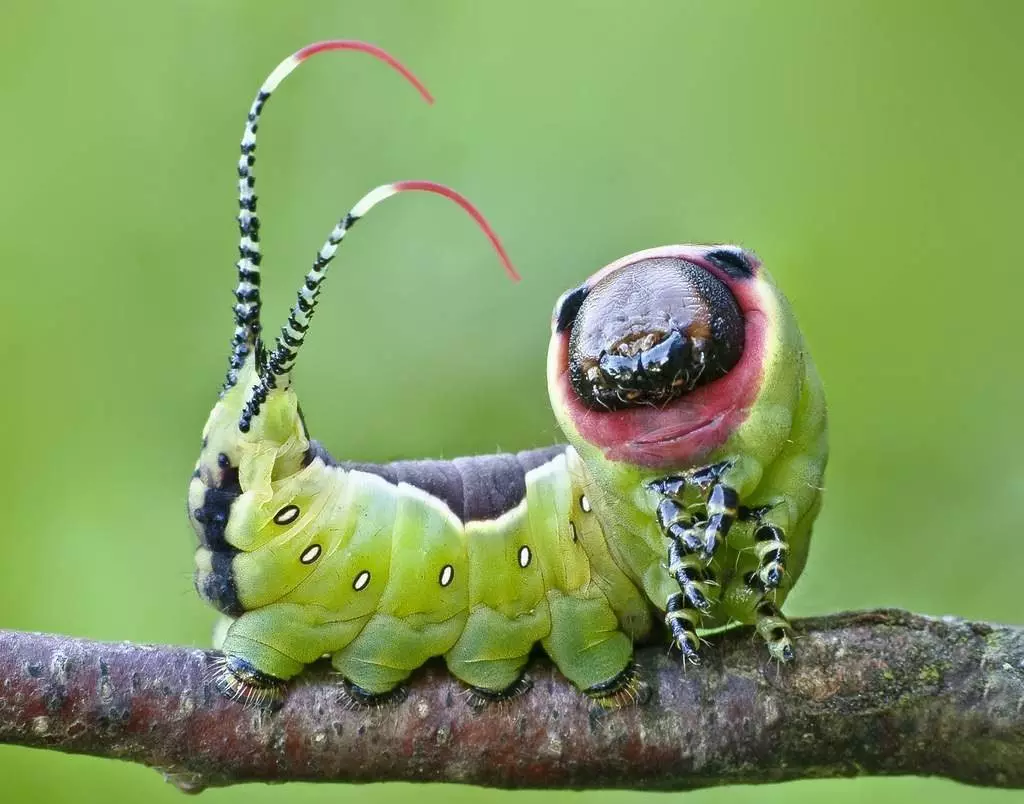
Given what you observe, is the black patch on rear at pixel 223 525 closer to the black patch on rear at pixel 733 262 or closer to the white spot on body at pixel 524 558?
the white spot on body at pixel 524 558

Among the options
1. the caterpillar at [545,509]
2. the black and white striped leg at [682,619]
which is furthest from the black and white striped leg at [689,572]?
the black and white striped leg at [682,619]

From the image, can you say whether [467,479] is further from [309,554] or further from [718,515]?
[718,515]

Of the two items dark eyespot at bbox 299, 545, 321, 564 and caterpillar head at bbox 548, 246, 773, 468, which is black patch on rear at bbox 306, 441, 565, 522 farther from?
caterpillar head at bbox 548, 246, 773, 468

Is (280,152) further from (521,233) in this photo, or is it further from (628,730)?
(628,730)

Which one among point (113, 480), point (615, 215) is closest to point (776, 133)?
point (615, 215)

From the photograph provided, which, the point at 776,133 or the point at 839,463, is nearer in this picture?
the point at 839,463

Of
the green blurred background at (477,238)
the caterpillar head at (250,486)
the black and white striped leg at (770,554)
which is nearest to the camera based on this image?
the black and white striped leg at (770,554)
